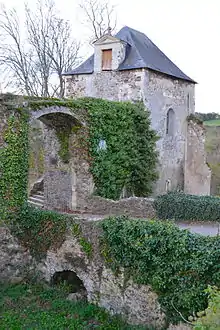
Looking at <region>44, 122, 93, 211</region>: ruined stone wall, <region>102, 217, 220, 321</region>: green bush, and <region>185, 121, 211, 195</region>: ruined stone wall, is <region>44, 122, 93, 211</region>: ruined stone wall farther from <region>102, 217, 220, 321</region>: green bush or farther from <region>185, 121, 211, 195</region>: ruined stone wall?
<region>185, 121, 211, 195</region>: ruined stone wall

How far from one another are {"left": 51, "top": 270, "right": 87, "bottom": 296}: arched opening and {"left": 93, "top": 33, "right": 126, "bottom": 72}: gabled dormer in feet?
33.9

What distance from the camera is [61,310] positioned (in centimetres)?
1041

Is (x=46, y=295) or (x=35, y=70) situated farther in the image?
(x=35, y=70)

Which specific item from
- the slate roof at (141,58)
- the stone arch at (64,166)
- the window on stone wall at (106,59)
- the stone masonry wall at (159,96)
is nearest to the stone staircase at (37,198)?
the stone arch at (64,166)

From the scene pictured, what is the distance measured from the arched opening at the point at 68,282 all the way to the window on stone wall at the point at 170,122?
410 inches

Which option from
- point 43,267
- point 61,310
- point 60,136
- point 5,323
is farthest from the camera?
point 60,136

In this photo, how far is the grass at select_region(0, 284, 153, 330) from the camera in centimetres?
959

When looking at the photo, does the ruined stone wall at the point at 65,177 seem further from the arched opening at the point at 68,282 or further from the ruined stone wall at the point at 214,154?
the ruined stone wall at the point at 214,154

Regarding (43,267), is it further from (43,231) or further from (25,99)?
(25,99)

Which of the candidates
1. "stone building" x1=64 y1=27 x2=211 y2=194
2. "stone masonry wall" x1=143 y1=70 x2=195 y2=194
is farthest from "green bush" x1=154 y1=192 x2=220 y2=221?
"stone building" x1=64 y1=27 x2=211 y2=194

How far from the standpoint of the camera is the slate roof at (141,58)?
1825 centimetres

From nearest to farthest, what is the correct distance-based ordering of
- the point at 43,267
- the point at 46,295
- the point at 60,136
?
the point at 46,295
the point at 43,267
the point at 60,136

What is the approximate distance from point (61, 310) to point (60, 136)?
788 cm

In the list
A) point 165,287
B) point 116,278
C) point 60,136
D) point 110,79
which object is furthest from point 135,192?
point 165,287
